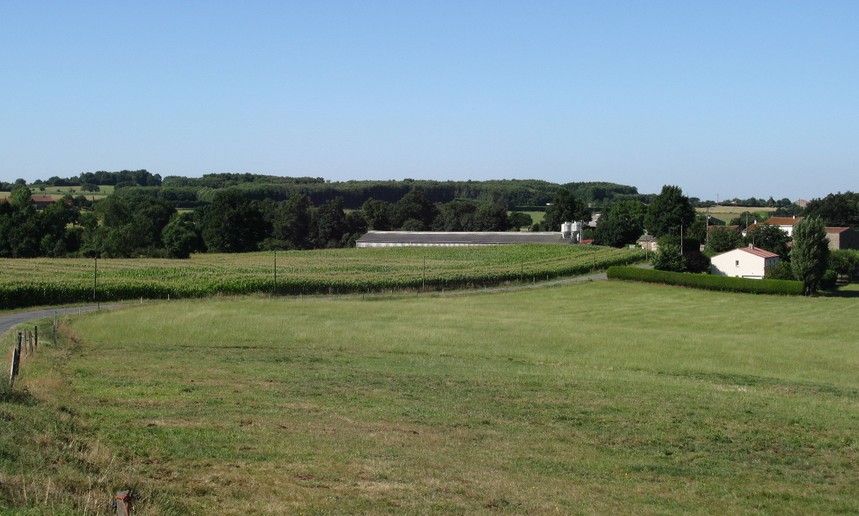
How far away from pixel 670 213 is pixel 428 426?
4538 inches

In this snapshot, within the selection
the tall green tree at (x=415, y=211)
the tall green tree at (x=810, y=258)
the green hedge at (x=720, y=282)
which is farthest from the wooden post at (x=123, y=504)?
the tall green tree at (x=415, y=211)

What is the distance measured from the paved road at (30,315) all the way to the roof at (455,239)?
78.5 m

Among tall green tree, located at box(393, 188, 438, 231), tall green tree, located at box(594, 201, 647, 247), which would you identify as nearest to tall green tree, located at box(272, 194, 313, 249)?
tall green tree, located at box(393, 188, 438, 231)

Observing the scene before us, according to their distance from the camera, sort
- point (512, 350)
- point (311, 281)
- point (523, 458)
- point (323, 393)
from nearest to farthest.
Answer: point (523, 458)
point (323, 393)
point (512, 350)
point (311, 281)

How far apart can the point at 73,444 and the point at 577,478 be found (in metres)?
7.94

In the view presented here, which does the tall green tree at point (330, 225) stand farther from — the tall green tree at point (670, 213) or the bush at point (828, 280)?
the bush at point (828, 280)

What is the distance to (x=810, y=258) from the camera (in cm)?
7431

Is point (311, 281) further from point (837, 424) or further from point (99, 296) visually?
point (837, 424)

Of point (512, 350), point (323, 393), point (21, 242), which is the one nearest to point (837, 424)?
point (323, 393)

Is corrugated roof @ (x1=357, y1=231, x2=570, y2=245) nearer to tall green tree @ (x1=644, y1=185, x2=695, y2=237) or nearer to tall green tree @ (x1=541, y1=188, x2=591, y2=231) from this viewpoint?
tall green tree @ (x1=644, y1=185, x2=695, y2=237)

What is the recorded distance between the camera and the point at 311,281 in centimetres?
7050

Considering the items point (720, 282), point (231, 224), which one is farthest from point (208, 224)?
point (720, 282)

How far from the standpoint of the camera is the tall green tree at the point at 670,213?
126m

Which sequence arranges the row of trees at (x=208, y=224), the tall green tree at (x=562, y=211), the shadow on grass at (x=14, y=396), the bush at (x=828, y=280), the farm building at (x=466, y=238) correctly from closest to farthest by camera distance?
the shadow on grass at (x=14, y=396), the bush at (x=828, y=280), the row of trees at (x=208, y=224), the farm building at (x=466, y=238), the tall green tree at (x=562, y=211)
